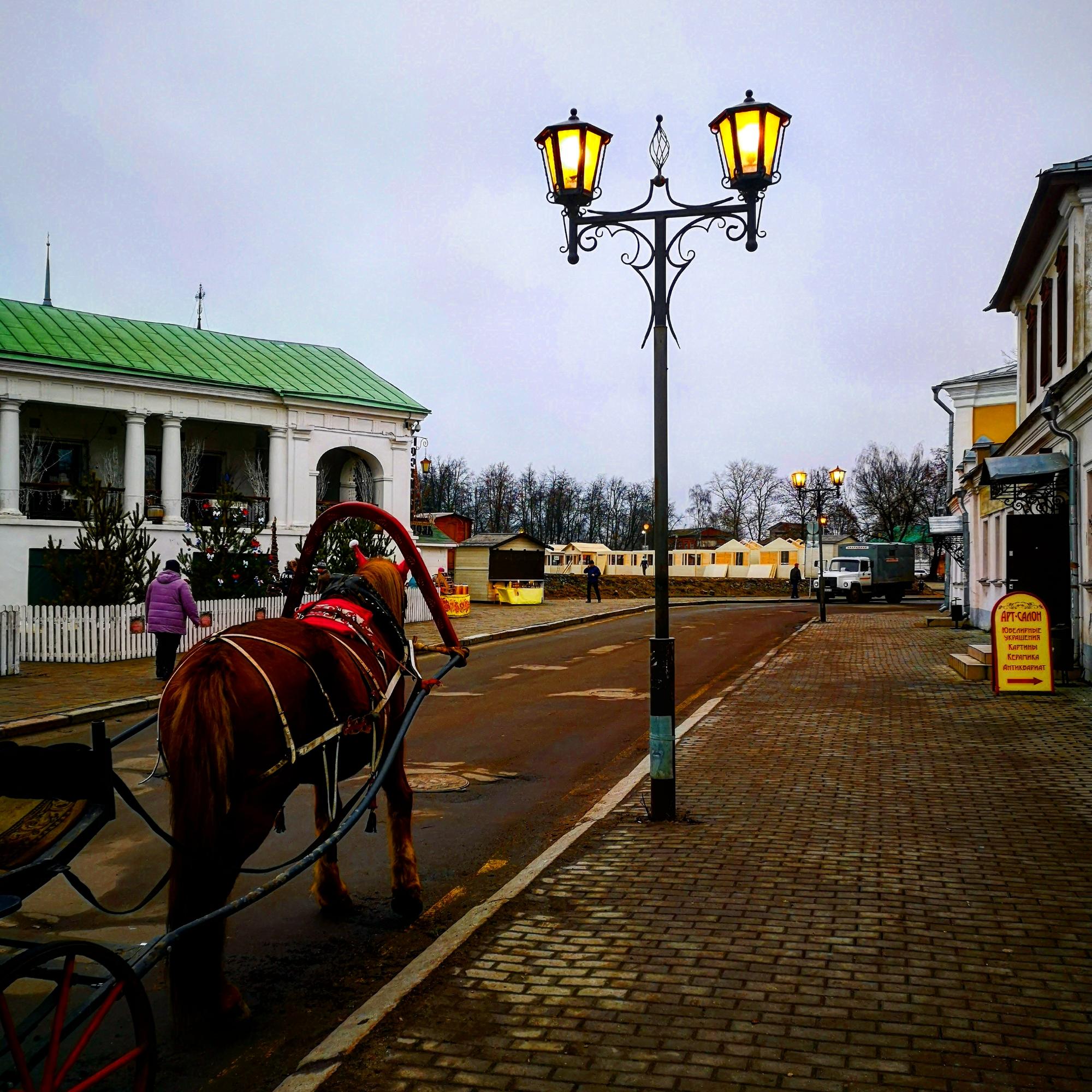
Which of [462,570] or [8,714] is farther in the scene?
[462,570]

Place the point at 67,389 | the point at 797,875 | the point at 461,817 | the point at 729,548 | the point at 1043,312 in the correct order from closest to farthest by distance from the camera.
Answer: the point at 797,875 → the point at 461,817 → the point at 1043,312 → the point at 67,389 → the point at 729,548

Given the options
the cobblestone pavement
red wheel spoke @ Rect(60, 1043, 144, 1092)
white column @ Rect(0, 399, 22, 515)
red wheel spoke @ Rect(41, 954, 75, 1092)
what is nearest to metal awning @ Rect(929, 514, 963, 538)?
the cobblestone pavement

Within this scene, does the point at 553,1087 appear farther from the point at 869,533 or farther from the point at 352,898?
the point at 869,533

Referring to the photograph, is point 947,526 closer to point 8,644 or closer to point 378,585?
point 8,644

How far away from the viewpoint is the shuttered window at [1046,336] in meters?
18.6

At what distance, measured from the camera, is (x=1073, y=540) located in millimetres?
15680

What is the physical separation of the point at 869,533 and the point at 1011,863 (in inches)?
3406

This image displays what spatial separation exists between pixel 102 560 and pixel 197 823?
16106 millimetres

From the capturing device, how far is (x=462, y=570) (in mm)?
38656

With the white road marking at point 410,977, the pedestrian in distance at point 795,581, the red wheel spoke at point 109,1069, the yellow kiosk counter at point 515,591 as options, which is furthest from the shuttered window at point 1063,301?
the pedestrian in distance at point 795,581

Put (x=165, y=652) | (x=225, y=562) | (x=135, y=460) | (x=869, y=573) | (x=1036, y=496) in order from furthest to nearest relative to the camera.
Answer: (x=869, y=573)
(x=135, y=460)
(x=225, y=562)
(x=1036, y=496)
(x=165, y=652)

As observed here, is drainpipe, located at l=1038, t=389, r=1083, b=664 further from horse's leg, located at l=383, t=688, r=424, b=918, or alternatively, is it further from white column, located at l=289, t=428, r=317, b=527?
white column, located at l=289, t=428, r=317, b=527

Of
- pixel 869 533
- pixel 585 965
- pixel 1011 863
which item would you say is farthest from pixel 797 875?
pixel 869 533

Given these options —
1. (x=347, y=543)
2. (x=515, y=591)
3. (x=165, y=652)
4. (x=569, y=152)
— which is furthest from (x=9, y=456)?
(x=569, y=152)
